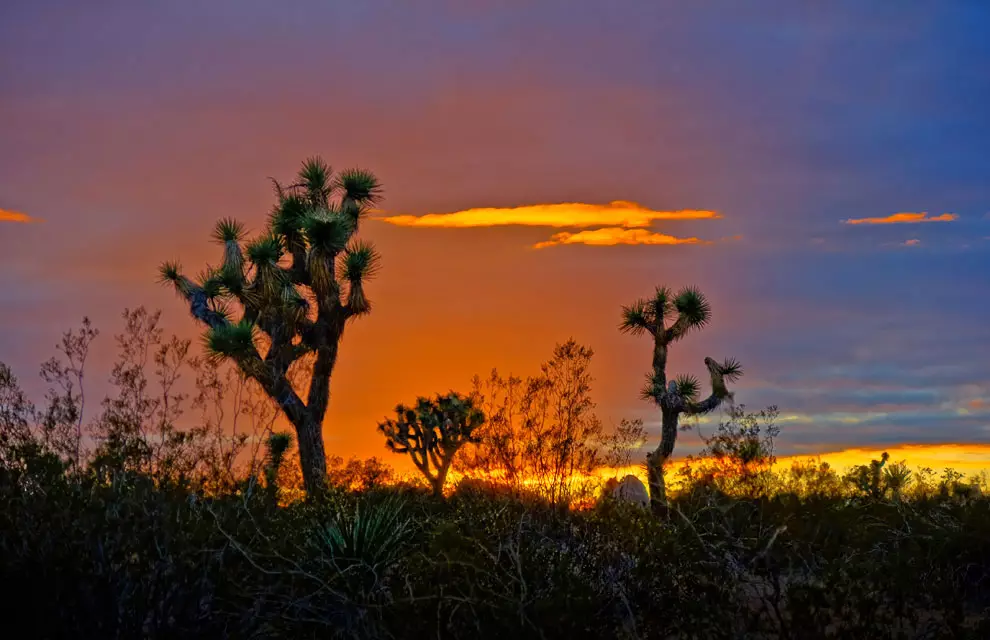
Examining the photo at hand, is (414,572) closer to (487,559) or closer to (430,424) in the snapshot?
(487,559)

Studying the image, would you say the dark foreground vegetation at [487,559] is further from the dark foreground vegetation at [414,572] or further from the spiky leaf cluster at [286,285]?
the spiky leaf cluster at [286,285]

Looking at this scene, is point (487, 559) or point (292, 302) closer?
point (487, 559)

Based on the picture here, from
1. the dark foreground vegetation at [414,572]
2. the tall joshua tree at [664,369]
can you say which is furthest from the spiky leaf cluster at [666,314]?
the dark foreground vegetation at [414,572]

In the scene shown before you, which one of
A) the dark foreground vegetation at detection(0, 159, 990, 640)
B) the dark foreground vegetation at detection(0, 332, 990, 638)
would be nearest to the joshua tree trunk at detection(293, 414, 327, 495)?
the dark foreground vegetation at detection(0, 159, 990, 640)

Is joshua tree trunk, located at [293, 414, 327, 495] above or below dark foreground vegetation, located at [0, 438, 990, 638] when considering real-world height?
above

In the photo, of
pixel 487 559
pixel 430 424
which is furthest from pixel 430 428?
pixel 487 559

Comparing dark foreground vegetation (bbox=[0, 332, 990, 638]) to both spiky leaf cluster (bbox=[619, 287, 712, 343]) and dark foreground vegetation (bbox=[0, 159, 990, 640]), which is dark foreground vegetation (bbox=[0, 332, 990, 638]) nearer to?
dark foreground vegetation (bbox=[0, 159, 990, 640])

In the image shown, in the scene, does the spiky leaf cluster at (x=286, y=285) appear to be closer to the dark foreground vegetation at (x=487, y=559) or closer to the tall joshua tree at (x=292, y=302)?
the tall joshua tree at (x=292, y=302)

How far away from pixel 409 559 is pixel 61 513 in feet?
10.0

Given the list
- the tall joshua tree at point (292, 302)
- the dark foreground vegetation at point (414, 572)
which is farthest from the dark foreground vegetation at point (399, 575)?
the tall joshua tree at point (292, 302)

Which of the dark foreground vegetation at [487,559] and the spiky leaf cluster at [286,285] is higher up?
the spiky leaf cluster at [286,285]

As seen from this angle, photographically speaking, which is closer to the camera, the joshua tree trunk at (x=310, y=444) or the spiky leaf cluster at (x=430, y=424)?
the joshua tree trunk at (x=310, y=444)

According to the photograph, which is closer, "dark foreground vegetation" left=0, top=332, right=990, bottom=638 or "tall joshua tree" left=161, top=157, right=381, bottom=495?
"dark foreground vegetation" left=0, top=332, right=990, bottom=638

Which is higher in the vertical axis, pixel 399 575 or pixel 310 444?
pixel 310 444
